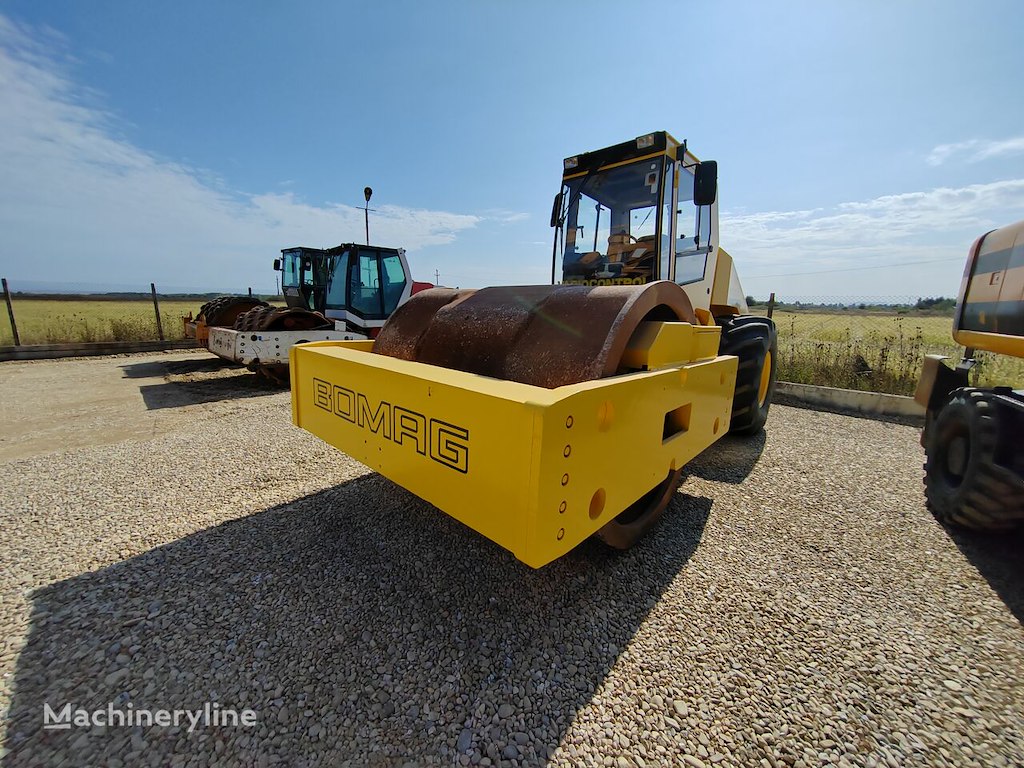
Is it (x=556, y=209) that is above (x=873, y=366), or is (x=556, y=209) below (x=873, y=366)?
above

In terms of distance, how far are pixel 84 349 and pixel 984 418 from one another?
14.9 m

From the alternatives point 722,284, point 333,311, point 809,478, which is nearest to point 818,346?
point 722,284

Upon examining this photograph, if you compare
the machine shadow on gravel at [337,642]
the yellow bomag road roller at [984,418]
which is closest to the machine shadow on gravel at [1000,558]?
the yellow bomag road roller at [984,418]

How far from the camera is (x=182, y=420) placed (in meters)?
5.04

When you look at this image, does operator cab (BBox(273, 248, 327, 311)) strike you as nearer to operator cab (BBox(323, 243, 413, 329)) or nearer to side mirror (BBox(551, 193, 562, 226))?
operator cab (BBox(323, 243, 413, 329))

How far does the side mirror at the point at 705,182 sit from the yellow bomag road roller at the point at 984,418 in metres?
1.89

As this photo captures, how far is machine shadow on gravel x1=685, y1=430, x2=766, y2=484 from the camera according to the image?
12.1ft

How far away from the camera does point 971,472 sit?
2668 mm

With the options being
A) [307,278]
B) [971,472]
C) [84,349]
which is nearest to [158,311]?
[84,349]

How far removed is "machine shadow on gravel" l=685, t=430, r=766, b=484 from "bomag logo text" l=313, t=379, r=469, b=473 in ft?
9.28

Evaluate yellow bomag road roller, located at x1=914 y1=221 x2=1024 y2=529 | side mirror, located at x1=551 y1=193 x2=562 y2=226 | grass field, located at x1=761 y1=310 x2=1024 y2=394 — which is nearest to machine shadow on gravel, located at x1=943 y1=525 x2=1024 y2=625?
yellow bomag road roller, located at x1=914 y1=221 x2=1024 y2=529

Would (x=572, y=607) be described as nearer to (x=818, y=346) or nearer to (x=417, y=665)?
(x=417, y=665)

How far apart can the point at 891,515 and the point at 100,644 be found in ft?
14.7

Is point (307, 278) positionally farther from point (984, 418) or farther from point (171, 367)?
point (984, 418)
